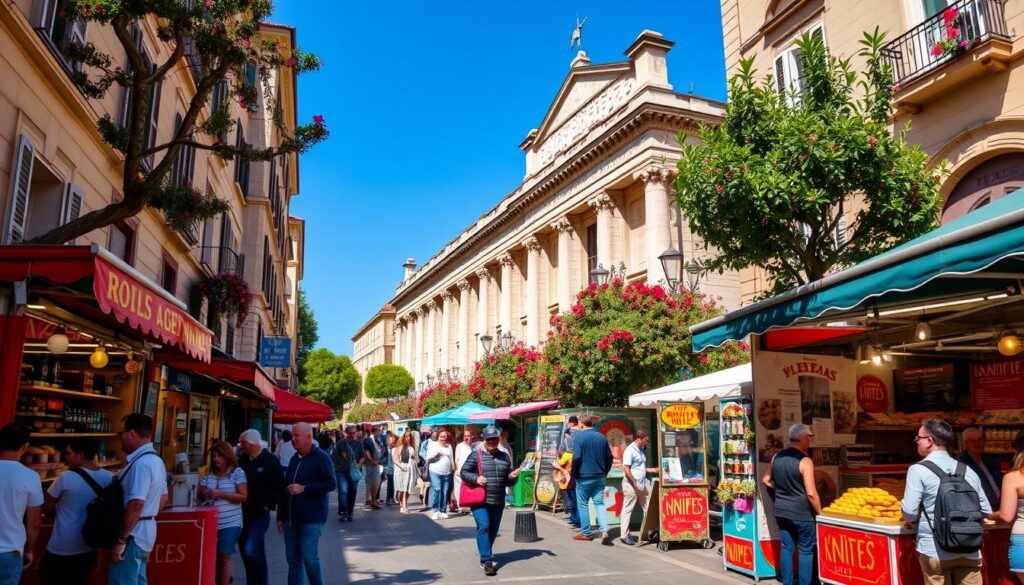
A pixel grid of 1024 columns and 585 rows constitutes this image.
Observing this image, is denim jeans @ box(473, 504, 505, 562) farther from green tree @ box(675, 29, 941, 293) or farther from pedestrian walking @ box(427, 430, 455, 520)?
pedestrian walking @ box(427, 430, 455, 520)

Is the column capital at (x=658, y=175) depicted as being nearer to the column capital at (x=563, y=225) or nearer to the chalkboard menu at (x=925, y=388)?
the column capital at (x=563, y=225)

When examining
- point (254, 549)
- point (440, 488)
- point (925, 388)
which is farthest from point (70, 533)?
point (440, 488)

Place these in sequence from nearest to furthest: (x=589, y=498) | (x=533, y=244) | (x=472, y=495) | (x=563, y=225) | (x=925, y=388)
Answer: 1. (x=472, y=495)
2. (x=925, y=388)
3. (x=589, y=498)
4. (x=563, y=225)
5. (x=533, y=244)

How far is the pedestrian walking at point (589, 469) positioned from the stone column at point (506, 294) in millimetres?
30522

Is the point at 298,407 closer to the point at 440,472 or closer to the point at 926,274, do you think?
the point at 440,472

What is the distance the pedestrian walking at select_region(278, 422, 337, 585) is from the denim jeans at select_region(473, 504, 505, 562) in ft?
7.62

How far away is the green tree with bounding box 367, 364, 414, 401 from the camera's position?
2576 inches

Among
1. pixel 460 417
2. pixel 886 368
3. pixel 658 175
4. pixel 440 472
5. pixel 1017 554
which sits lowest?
pixel 1017 554

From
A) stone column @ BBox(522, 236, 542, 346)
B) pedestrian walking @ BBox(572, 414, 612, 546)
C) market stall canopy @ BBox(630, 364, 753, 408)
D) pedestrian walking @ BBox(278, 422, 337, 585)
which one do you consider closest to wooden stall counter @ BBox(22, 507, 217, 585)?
pedestrian walking @ BBox(278, 422, 337, 585)

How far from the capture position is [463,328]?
166 feet

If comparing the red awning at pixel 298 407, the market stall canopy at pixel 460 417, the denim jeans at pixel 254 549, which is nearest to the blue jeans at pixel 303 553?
the denim jeans at pixel 254 549

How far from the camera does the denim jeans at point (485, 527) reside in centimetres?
873

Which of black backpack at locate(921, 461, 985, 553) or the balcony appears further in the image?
the balcony

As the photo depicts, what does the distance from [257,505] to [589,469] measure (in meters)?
5.90
